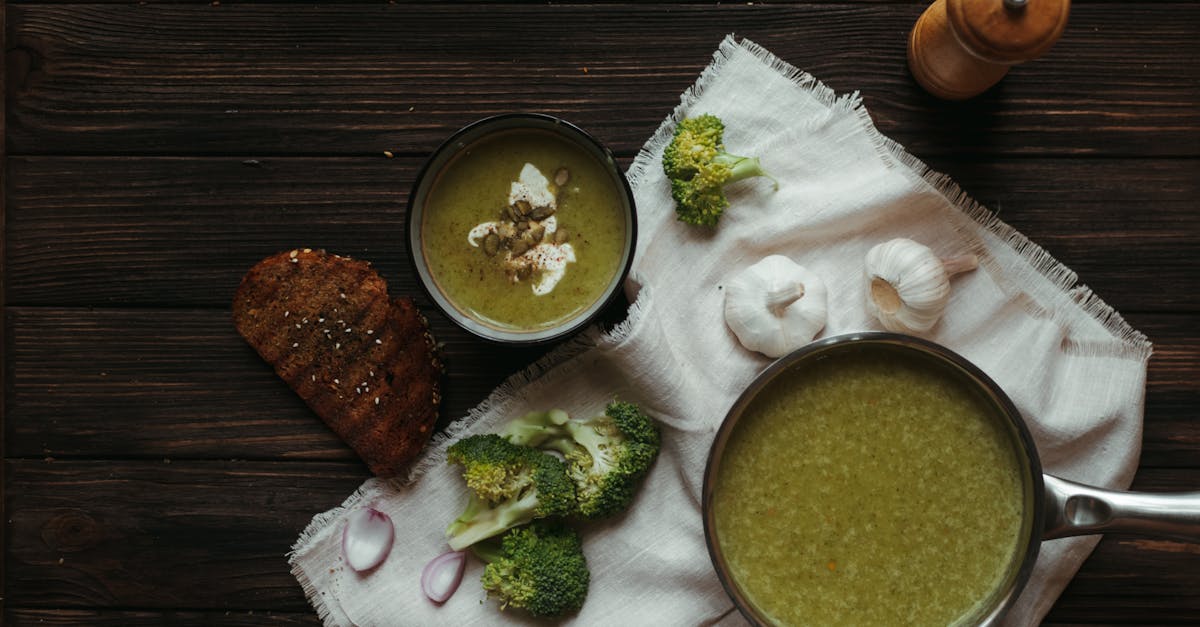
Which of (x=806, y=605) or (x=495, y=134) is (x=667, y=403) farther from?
(x=495, y=134)

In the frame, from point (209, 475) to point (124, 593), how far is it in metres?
0.40

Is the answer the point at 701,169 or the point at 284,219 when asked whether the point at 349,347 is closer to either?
the point at 284,219

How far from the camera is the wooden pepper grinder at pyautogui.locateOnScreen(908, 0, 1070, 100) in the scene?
1.99 m

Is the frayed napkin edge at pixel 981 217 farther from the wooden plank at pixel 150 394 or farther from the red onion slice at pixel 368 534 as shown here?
the red onion slice at pixel 368 534

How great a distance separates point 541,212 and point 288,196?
2.48ft

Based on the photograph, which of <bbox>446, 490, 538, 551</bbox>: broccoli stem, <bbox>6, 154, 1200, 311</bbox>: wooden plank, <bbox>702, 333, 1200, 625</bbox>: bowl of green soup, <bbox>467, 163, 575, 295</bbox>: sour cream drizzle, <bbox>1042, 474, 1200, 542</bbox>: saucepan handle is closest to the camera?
<bbox>1042, 474, 1200, 542</bbox>: saucepan handle

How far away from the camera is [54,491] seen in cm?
249

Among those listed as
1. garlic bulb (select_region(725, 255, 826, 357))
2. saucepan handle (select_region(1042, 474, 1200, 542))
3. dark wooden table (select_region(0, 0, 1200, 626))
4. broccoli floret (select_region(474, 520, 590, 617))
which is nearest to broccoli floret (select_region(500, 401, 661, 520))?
broccoli floret (select_region(474, 520, 590, 617))

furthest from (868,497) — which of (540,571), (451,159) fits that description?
(451,159)

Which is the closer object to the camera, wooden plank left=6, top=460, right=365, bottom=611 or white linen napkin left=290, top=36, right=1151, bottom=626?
white linen napkin left=290, top=36, right=1151, bottom=626

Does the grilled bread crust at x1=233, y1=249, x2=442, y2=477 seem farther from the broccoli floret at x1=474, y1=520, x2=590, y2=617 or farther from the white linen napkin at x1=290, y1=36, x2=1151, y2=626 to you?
the broccoli floret at x1=474, y1=520, x2=590, y2=617

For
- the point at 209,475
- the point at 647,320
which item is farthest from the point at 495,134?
the point at 209,475

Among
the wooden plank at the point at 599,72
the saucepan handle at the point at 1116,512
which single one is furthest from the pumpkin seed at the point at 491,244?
the saucepan handle at the point at 1116,512

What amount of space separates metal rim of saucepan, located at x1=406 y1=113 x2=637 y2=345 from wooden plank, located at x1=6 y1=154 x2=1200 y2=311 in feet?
0.71
